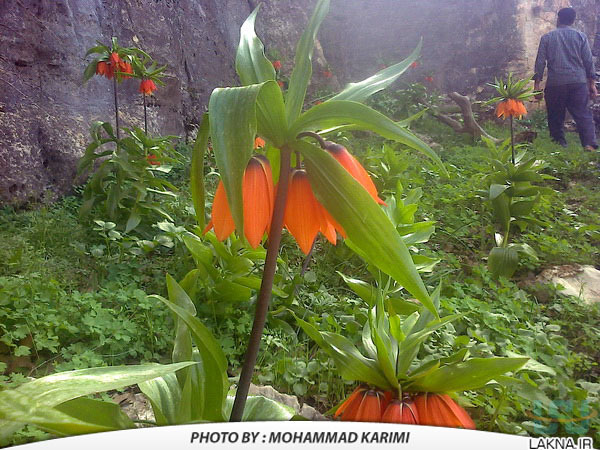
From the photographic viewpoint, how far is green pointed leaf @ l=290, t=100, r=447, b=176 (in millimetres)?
290

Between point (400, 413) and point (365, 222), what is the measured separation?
21 centimetres

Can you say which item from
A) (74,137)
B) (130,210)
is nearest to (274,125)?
(130,210)

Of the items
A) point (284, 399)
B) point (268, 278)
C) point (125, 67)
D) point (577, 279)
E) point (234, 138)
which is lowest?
point (577, 279)

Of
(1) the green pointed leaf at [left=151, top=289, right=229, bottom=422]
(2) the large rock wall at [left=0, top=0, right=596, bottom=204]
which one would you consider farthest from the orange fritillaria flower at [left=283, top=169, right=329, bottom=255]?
(2) the large rock wall at [left=0, top=0, right=596, bottom=204]

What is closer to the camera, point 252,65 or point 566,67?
point 252,65

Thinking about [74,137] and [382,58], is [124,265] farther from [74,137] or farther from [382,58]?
[382,58]

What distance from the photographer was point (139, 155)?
1719 mm

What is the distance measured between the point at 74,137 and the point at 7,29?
1.63 feet

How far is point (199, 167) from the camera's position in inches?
13.5

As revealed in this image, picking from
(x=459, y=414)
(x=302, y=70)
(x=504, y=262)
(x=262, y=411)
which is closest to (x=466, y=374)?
(x=459, y=414)

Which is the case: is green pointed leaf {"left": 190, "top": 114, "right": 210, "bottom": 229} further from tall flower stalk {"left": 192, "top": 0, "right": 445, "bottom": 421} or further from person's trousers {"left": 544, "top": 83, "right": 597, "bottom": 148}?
person's trousers {"left": 544, "top": 83, "right": 597, "bottom": 148}

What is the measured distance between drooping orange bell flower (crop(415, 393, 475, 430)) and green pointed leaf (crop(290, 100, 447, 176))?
23 centimetres

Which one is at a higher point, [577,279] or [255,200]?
[255,200]

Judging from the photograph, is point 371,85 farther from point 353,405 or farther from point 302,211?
point 353,405
